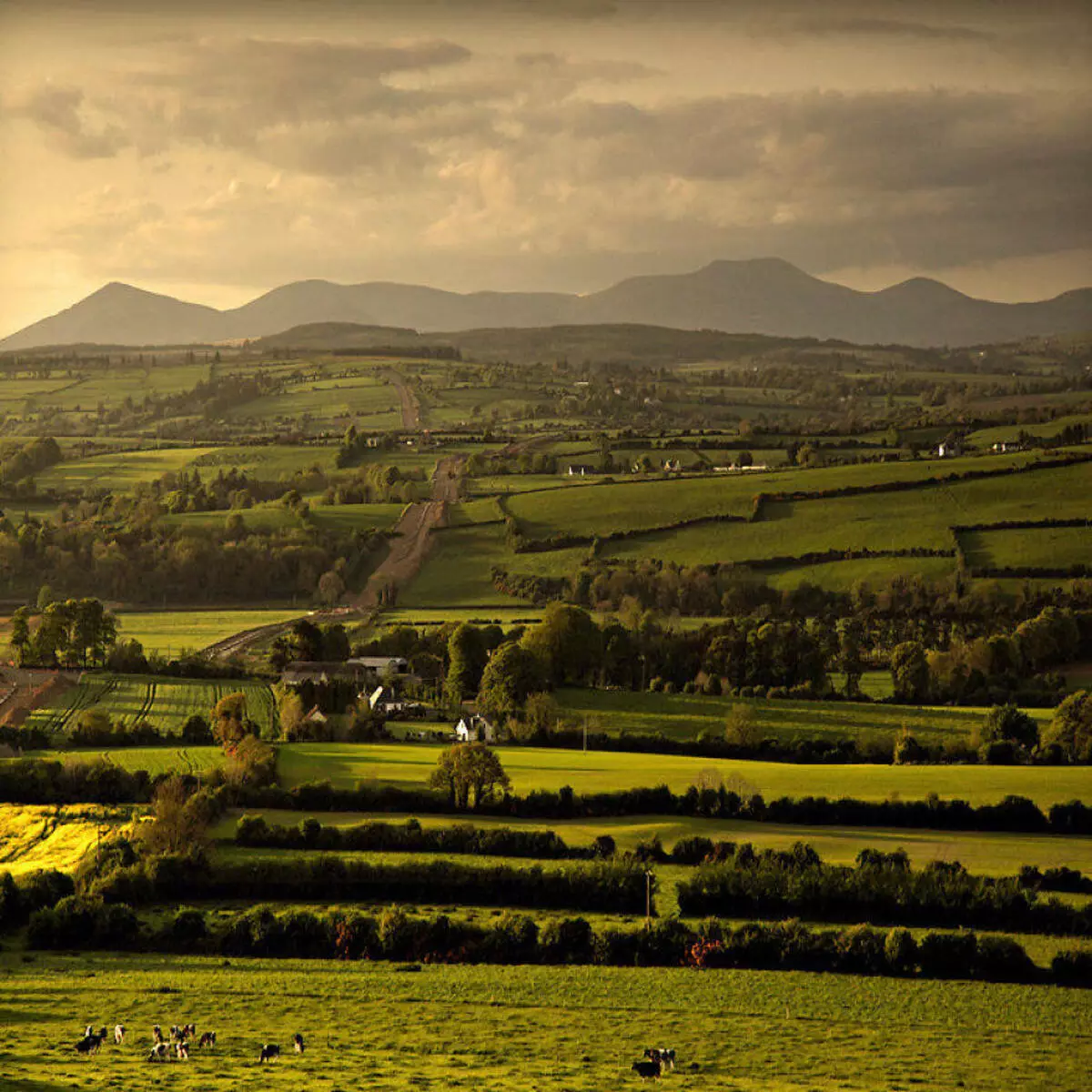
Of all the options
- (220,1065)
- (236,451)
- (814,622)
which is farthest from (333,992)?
(236,451)

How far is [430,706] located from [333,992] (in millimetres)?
33535

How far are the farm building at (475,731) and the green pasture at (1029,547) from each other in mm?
38752

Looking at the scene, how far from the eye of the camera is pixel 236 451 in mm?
142000

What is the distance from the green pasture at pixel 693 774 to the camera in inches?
1847

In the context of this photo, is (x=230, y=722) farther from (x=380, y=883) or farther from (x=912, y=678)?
(x=912, y=678)

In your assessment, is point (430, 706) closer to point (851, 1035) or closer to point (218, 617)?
point (218, 617)

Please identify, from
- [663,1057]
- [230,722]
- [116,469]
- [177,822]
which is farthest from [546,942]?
[116,469]

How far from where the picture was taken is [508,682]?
6100cm

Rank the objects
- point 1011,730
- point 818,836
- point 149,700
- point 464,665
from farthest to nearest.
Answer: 1. point 464,665
2. point 149,700
3. point 1011,730
4. point 818,836

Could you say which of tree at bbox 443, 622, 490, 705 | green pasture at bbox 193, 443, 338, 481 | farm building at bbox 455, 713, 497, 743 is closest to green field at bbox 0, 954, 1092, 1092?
farm building at bbox 455, 713, 497, 743

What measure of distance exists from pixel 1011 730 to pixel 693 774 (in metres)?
13.4

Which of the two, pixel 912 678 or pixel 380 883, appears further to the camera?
pixel 912 678

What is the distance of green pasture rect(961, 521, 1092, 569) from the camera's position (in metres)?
85.7

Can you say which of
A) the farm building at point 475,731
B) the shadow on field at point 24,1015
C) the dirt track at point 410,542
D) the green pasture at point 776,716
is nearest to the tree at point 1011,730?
the green pasture at point 776,716
